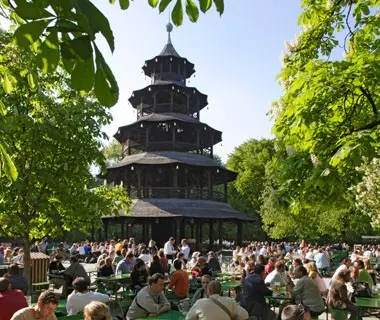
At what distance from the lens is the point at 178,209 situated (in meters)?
33.8

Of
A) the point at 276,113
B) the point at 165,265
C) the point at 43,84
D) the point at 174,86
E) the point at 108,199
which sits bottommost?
the point at 165,265

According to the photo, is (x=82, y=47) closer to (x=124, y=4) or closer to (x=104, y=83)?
(x=104, y=83)

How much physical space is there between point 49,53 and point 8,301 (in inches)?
245

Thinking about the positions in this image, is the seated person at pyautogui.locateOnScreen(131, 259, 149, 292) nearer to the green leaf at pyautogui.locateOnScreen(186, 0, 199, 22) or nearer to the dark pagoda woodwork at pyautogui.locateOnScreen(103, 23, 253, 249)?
the green leaf at pyautogui.locateOnScreen(186, 0, 199, 22)

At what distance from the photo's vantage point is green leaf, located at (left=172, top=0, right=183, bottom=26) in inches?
100

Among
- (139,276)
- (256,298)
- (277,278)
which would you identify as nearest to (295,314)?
(256,298)

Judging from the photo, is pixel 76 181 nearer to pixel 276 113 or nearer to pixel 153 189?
pixel 276 113

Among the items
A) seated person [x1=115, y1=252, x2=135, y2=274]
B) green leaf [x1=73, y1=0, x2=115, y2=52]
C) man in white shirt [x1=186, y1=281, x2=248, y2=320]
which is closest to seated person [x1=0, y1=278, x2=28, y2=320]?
man in white shirt [x1=186, y1=281, x2=248, y2=320]

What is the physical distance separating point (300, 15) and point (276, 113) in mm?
2286

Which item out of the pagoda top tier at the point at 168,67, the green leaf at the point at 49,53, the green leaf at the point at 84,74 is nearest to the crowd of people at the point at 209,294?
the green leaf at the point at 49,53

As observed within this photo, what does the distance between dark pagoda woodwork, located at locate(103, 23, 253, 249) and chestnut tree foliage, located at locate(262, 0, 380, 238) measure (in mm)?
23852

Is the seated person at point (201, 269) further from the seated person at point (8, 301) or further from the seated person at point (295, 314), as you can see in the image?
the seated person at point (295, 314)

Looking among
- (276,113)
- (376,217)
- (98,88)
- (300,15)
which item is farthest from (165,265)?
(376,217)

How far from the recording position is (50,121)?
37.8ft
